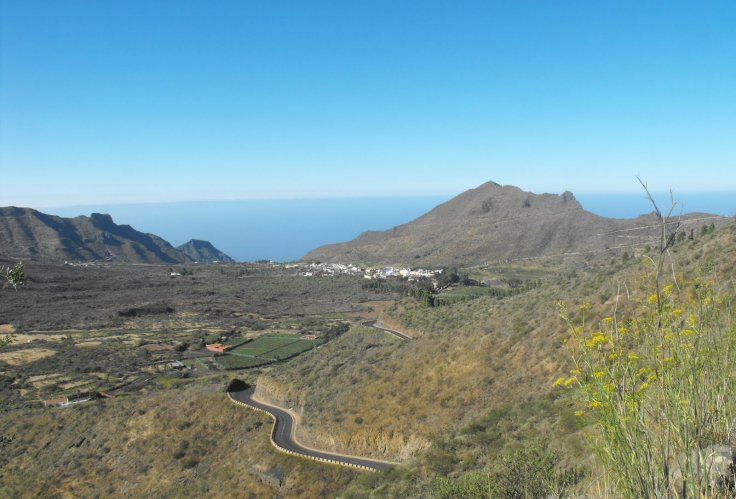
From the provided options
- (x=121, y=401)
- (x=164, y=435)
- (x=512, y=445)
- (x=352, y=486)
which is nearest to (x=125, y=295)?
(x=121, y=401)

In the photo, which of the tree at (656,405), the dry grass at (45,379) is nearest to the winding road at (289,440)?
the tree at (656,405)

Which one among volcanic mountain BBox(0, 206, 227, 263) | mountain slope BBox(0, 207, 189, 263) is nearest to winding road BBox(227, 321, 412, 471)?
volcanic mountain BBox(0, 206, 227, 263)

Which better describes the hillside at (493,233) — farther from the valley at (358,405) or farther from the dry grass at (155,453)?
the dry grass at (155,453)

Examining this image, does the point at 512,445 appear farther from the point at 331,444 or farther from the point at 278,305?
the point at 278,305

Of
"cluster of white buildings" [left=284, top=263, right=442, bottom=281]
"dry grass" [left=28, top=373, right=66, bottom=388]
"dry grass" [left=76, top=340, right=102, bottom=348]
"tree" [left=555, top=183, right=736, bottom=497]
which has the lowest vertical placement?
"dry grass" [left=76, top=340, right=102, bottom=348]

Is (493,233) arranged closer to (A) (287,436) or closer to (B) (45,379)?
(B) (45,379)

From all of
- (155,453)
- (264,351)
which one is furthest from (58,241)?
(155,453)

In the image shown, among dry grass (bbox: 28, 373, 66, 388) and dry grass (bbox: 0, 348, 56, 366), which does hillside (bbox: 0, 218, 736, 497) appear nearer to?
dry grass (bbox: 28, 373, 66, 388)
